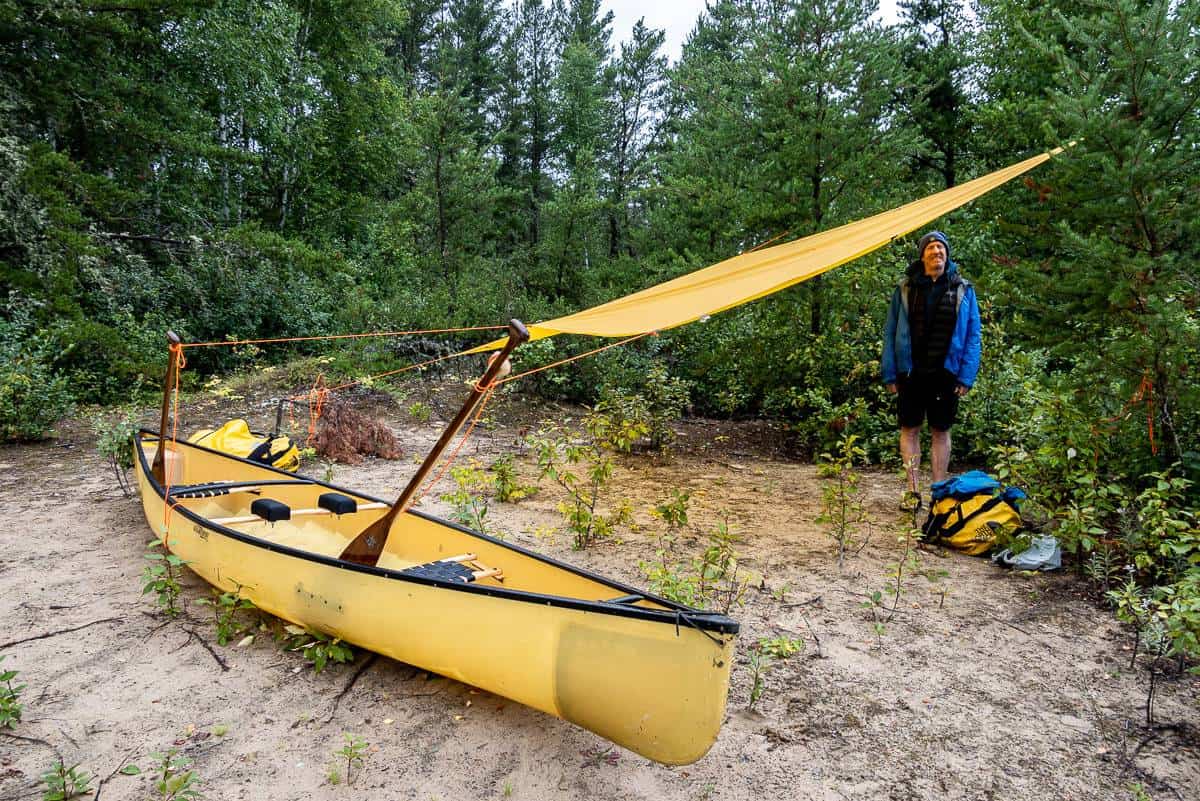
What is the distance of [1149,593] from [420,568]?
324cm

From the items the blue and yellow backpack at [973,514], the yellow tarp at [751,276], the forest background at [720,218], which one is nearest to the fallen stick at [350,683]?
the yellow tarp at [751,276]

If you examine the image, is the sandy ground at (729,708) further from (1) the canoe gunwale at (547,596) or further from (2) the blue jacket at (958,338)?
(2) the blue jacket at (958,338)

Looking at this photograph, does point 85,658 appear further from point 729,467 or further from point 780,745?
point 729,467

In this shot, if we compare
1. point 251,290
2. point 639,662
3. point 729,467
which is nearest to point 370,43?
point 251,290

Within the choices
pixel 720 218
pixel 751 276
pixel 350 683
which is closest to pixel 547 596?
pixel 350 683

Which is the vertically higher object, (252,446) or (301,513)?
(252,446)

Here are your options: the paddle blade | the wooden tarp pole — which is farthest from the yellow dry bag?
the paddle blade

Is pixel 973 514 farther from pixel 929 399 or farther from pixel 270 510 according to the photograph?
pixel 270 510

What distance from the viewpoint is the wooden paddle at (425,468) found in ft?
7.66

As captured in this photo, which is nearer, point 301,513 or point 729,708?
point 729,708

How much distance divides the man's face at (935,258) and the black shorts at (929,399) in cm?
61

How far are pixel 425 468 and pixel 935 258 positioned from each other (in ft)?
10.8

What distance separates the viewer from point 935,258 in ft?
13.3

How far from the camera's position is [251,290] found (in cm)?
1093
